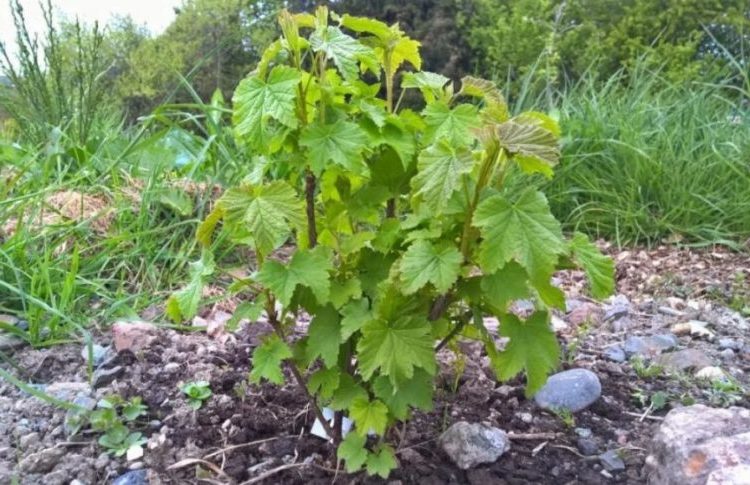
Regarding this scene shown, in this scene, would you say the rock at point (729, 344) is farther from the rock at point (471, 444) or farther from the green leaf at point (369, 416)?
the green leaf at point (369, 416)

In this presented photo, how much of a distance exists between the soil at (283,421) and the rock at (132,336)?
3cm

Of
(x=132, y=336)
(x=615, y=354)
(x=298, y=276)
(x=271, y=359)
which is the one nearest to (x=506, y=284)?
(x=298, y=276)

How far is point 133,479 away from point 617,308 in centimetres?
176

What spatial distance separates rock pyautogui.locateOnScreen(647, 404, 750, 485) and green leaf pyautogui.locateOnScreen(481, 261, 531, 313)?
1.55 ft

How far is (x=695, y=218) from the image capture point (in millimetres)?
3570

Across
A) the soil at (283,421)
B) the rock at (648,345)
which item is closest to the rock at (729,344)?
the soil at (283,421)

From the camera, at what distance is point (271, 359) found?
1.34 m

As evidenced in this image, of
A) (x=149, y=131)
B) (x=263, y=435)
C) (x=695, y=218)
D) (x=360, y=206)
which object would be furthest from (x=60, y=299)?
(x=695, y=218)

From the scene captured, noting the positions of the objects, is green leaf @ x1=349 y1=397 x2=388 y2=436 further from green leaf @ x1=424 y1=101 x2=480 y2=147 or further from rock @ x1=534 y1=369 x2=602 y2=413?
rock @ x1=534 y1=369 x2=602 y2=413

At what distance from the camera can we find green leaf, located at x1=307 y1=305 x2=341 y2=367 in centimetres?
130

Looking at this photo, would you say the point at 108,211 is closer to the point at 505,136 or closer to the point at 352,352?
the point at 352,352

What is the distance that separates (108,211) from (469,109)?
2.02m

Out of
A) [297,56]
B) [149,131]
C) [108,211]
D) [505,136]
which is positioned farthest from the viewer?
[149,131]

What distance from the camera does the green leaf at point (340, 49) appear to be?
1.17 m
